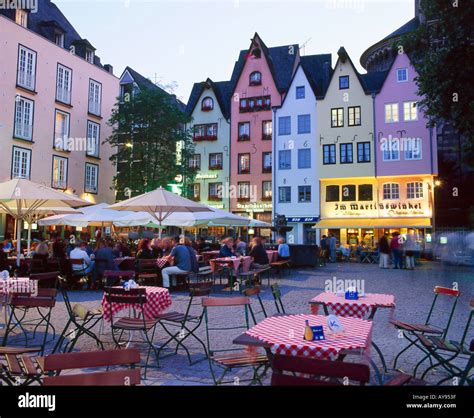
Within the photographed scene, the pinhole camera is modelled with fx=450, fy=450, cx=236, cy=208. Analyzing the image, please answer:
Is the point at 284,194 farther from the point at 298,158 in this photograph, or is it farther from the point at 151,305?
the point at 151,305

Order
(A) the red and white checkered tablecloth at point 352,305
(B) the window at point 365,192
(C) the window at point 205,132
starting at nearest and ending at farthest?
1. (A) the red and white checkered tablecloth at point 352,305
2. (B) the window at point 365,192
3. (C) the window at point 205,132

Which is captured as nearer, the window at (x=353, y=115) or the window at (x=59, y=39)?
→ the window at (x=59, y=39)

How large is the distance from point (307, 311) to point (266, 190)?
97.8 feet

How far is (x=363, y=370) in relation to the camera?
2.85 m

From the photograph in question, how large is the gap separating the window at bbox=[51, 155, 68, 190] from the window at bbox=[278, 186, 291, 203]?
17.2 meters

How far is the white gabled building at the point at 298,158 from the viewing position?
37406mm

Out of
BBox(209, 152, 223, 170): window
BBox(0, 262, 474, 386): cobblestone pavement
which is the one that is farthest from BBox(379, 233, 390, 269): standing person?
BBox(209, 152, 223, 170): window

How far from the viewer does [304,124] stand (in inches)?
1510

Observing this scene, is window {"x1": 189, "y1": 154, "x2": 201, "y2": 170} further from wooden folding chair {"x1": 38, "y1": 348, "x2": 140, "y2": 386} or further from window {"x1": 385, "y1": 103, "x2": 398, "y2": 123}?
wooden folding chair {"x1": 38, "y1": 348, "x2": 140, "y2": 386}

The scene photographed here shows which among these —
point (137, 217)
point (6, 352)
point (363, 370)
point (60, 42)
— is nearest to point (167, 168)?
point (60, 42)

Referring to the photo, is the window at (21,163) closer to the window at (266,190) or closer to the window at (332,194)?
the window at (266,190)

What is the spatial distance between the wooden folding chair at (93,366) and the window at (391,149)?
34.0 metres

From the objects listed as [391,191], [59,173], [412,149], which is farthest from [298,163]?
[59,173]

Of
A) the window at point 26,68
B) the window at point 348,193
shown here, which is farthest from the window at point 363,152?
the window at point 26,68
